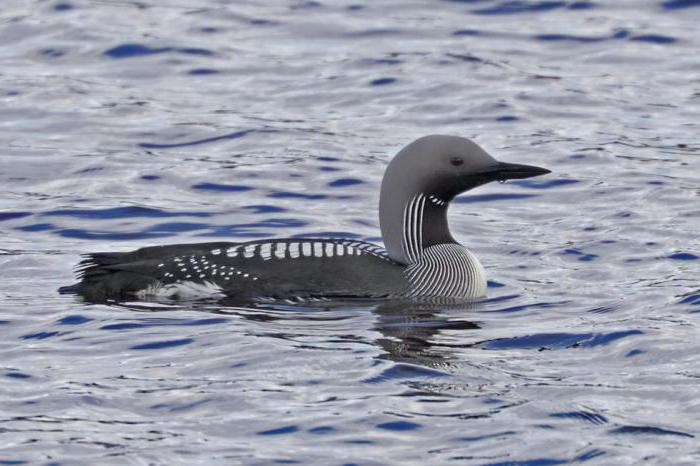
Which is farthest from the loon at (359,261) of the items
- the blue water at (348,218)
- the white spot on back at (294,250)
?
the blue water at (348,218)

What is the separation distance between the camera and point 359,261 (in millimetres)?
7824

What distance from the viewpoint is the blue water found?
597 centimetres

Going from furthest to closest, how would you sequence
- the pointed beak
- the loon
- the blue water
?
the pointed beak < the loon < the blue water

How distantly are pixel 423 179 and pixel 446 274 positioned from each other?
470 mm

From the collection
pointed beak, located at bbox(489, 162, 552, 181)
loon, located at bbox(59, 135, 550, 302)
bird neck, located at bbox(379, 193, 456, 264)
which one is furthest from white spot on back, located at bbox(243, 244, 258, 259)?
pointed beak, located at bbox(489, 162, 552, 181)

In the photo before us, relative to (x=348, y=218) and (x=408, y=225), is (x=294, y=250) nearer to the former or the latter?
(x=408, y=225)

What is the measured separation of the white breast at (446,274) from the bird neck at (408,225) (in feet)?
0.17

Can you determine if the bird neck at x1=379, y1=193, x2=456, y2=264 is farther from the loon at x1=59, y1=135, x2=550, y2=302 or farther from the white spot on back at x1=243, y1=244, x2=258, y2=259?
the white spot on back at x1=243, y1=244, x2=258, y2=259

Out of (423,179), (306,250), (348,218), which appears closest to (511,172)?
(423,179)

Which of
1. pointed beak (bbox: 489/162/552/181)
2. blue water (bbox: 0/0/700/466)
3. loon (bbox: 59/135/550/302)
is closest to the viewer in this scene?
blue water (bbox: 0/0/700/466)

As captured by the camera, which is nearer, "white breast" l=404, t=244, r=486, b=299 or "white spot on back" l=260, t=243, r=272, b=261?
"white spot on back" l=260, t=243, r=272, b=261

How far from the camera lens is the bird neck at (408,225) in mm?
8070

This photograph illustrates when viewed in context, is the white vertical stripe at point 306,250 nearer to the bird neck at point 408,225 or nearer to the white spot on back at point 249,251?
the white spot on back at point 249,251

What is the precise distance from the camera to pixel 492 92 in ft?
41.2
